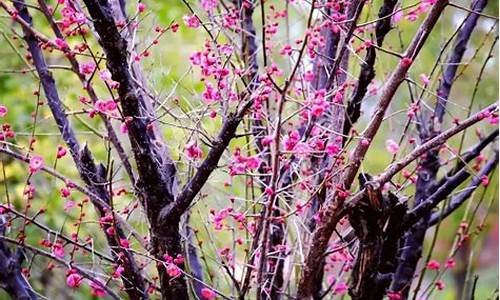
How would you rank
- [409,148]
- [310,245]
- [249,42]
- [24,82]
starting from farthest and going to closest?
[24,82] < [409,148] < [249,42] < [310,245]

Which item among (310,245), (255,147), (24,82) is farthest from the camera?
(24,82)

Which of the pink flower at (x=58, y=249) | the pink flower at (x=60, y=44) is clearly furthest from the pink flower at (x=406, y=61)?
the pink flower at (x=58, y=249)

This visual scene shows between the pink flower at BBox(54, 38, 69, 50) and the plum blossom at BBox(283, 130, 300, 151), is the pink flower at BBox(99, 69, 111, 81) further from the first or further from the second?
the plum blossom at BBox(283, 130, 300, 151)

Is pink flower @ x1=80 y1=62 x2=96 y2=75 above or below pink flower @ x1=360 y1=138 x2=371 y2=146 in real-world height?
above

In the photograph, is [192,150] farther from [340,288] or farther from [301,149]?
[340,288]

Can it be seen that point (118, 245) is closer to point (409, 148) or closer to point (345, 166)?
point (345, 166)

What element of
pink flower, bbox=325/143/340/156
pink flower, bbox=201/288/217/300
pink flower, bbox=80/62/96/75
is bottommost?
pink flower, bbox=201/288/217/300

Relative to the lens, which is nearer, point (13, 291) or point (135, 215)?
point (13, 291)

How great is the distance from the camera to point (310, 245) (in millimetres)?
1313

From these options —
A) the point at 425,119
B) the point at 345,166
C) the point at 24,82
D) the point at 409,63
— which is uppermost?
the point at 24,82

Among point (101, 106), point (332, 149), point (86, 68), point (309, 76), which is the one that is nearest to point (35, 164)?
point (101, 106)

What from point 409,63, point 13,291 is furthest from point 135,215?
point 409,63

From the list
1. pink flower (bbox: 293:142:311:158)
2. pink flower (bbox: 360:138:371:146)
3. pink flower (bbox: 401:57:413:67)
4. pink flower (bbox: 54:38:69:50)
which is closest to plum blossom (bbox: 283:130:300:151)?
pink flower (bbox: 293:142:311:158)

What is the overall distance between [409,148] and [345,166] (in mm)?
789
